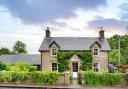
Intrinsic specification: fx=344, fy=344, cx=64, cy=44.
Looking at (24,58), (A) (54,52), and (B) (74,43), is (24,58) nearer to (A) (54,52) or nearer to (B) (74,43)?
(A) (54,52)

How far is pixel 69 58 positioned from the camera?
53.2 metres

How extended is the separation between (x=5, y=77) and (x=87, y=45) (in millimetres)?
18430

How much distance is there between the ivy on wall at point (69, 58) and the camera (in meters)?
52.8

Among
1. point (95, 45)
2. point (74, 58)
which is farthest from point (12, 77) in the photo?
point (95, 45)

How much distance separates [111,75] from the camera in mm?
38906

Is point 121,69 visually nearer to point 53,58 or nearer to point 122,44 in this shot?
point 53,58

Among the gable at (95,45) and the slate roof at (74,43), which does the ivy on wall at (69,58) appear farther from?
the gable at (95,45)

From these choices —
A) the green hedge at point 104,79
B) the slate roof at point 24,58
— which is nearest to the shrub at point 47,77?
the green hedge at point 104,79

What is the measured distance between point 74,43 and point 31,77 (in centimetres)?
1735

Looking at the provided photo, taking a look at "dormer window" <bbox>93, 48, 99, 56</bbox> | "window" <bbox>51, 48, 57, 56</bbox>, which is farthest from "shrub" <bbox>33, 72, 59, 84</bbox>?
"dormer window" <bbox>93, 48, 99, 56</bbox>

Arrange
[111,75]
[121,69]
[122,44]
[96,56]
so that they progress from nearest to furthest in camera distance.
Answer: [111,75] → [121,69] → [96,56] → [122,44]

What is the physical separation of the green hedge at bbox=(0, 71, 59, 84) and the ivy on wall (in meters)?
13.3

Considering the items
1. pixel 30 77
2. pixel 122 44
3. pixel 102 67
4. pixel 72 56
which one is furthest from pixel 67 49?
pixel 122 44

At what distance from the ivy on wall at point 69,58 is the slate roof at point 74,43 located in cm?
146
